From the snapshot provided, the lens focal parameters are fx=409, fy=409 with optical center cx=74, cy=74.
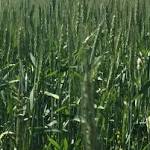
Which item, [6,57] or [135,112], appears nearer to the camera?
[135,112]

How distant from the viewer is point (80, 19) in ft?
5.45

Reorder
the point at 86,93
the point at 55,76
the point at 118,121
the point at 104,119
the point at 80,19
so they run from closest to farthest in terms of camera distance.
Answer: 1. the point at 86,93
2. the point at 104,119
3. the point at 118,121
4. the point at 80,19
5. the point at 55,76

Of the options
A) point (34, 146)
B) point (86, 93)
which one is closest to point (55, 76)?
point (34, 146)

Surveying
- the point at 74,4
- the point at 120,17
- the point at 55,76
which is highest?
the point at 74,4

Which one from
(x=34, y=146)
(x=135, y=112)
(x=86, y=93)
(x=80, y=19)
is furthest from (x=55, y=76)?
(x=86, y=93)

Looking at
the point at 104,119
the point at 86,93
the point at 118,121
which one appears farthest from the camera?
the point at 118,121

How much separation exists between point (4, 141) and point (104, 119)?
348 millimetres

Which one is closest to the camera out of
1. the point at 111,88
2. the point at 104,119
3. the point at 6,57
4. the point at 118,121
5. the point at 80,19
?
the point at 104,119

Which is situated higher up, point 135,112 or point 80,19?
point 80,19

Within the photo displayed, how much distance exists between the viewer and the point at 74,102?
1.49 meters

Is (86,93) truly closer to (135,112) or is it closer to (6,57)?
(135,112)

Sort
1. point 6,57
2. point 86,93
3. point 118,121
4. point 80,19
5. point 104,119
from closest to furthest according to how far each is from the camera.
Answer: point 86,93
point 104,119
point 118,121
point 80,19
point 6,57

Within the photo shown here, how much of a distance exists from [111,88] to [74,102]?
146 mm

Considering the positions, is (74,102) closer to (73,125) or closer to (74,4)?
(73,125)
